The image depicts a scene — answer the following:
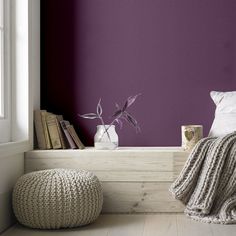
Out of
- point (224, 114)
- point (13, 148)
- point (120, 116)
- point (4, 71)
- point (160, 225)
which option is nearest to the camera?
point (160, 225)

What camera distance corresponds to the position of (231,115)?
3502mm

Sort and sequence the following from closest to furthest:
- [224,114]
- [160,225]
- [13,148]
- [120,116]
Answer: [160,225], [13,148], [224,114], [120,116]

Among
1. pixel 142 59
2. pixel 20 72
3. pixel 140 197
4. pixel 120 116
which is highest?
pixel 142 59

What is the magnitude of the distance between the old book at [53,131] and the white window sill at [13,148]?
17 cm

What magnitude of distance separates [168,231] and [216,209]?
40cm

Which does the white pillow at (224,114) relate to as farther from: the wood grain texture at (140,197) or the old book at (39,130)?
the old book at (39,130)

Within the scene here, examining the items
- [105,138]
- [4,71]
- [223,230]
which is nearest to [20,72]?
[4,71]

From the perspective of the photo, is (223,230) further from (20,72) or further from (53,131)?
(20,72)

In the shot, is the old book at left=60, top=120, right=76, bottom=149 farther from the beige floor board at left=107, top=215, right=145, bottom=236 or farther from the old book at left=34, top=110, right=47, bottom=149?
the beige floor board at left=107, top=215, right=145, bottom=236

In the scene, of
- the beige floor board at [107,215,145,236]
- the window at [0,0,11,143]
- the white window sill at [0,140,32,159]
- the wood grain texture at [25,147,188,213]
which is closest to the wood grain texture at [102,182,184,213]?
the wood grain texture at [25,147,188,213]

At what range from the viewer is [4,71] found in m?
3.42

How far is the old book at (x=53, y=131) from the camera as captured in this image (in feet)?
11.8

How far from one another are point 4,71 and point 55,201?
3.16 ft

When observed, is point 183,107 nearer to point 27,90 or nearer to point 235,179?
point 235,179
